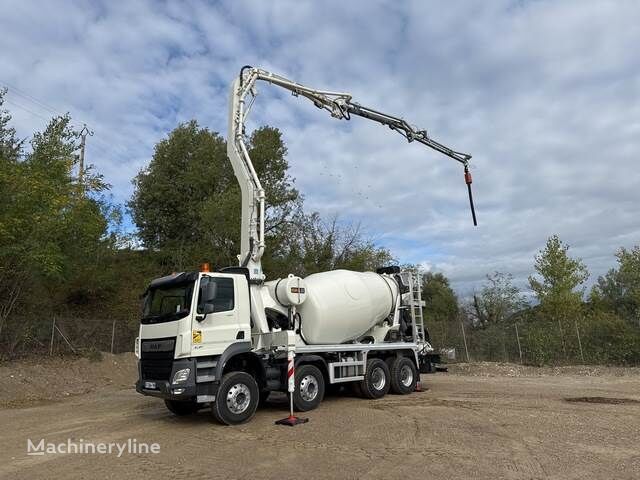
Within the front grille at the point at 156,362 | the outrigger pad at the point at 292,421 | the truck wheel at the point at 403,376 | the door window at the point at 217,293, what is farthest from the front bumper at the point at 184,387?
the truck wheel at the point at 403,376

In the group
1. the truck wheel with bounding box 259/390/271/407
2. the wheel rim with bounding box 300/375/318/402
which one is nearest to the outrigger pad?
the truck wheel with bounding box 259/390/271/407

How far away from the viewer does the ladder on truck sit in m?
15.1

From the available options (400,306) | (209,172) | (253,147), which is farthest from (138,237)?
(400,306)

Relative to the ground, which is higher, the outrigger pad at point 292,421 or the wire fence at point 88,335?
the wire fence at point 88,335

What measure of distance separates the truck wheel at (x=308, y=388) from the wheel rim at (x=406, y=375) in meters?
3.20

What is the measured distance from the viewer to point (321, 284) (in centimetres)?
1234

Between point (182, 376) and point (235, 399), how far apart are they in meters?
1.17

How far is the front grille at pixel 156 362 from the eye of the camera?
9742 mm

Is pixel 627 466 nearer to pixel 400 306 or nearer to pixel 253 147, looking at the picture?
pixel 400 306

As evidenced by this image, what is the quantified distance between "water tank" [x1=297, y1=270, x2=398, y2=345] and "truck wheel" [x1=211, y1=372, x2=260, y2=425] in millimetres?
2002

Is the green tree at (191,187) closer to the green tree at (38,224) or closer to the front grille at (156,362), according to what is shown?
the green tree at (38,224)

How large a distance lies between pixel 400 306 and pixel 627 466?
8462mm

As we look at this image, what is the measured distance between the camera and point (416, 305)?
15.2 m

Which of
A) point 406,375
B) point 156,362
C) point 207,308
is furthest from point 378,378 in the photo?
point 156,362
